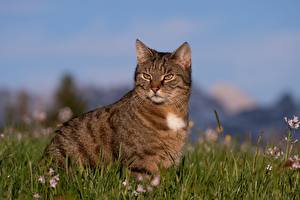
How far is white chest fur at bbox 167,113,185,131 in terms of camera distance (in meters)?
8.91

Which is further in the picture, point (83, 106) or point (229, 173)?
point (83, 106)

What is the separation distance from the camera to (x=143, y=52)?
372 inches

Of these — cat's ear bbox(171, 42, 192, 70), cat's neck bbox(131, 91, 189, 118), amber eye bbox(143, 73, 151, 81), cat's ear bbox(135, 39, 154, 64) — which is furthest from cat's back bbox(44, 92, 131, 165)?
cat's ear bbox(171, 42, 192, 70)

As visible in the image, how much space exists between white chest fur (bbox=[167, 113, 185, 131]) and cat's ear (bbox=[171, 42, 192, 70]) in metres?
0.84

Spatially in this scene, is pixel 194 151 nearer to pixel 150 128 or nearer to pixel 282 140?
pixel 150 128

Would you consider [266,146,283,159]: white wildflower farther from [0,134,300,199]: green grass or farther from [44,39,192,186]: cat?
[44,39,192,186]: cat

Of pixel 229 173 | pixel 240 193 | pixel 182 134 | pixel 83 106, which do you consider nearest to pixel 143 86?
pixel 182 134

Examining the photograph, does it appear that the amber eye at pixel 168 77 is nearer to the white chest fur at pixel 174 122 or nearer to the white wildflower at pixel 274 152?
the white chest fur at pixel 174 122

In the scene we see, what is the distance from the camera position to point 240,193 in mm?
7047

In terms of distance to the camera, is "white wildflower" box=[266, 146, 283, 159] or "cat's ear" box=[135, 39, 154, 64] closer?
"white wildflower" box=[266, 146, 283, 159]

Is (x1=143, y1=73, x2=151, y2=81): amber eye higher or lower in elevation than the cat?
higher

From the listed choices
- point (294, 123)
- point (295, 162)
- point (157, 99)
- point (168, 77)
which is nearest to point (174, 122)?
point (157, 99)

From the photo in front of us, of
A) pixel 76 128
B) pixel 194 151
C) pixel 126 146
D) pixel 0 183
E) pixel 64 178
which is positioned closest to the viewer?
pixel 0 183

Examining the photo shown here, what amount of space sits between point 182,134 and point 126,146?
983 millimetres
